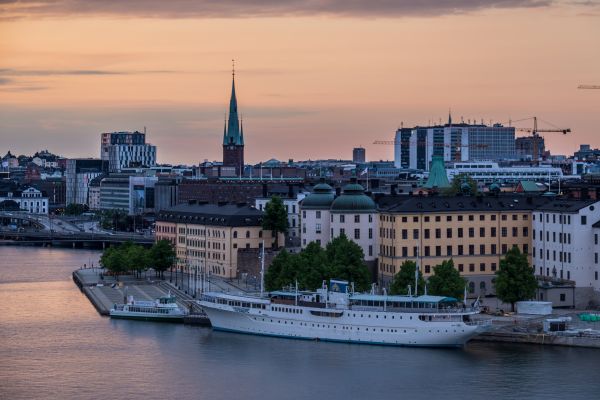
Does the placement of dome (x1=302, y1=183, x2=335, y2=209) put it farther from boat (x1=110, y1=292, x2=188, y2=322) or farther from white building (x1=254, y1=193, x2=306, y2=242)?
boat (x1=110, y1=292, x2=188, y2=322)

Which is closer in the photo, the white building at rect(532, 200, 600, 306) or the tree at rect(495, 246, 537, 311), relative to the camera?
the tree at rect(495, 246, 537, 311)

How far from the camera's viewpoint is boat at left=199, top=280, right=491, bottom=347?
216 feet

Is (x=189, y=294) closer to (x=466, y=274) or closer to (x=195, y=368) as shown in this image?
(x=466, y=274)

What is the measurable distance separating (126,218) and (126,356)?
394 ft

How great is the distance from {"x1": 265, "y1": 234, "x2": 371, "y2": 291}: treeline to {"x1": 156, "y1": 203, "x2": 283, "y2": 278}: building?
17349mm

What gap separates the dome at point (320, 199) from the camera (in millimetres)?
87938

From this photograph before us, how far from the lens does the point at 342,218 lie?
84312 millimetres

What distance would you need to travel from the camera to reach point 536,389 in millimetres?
56062

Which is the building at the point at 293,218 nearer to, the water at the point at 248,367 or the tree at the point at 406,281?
the water at the point at 248,367

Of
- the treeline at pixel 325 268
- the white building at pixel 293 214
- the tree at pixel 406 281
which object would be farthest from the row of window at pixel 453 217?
the white building at pixel 293 214

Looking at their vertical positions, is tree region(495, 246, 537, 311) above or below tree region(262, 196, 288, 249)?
below

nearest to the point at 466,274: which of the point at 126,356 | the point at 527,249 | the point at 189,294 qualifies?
the point at 527,249

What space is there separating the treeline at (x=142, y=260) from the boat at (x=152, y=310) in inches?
746

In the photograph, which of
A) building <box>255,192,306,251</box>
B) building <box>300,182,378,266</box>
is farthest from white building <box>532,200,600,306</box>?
building <box>255,192,306,251</box>
